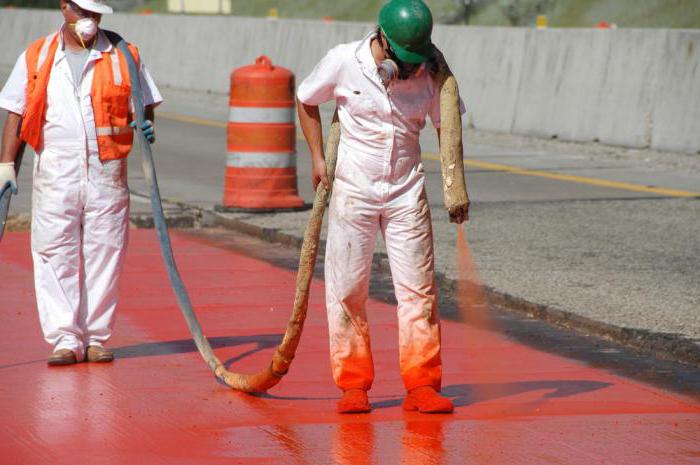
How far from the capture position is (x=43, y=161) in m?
8.09

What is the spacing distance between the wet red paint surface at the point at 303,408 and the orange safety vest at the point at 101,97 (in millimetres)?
1109

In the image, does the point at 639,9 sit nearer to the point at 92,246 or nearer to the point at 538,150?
the point at 538,150

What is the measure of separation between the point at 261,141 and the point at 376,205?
705 centimetres

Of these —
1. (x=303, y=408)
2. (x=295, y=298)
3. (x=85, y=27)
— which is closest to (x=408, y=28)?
(x=295, y=298)

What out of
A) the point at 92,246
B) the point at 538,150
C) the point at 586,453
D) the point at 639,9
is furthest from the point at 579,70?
the point at 639,9

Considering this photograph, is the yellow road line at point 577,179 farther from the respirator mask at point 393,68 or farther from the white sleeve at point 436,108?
the respirator mask at point 393,68

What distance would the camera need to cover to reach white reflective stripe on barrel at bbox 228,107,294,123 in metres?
14.0

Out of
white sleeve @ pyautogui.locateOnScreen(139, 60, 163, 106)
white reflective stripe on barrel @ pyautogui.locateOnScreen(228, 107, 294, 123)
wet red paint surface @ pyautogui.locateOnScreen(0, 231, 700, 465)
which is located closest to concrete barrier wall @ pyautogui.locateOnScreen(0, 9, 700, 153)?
white reflective stripe on barrel @ pyautogui.locateOnScreen(228, 107, 294, 123)

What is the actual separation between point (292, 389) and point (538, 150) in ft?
42.3

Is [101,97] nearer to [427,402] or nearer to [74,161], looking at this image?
[74,161]

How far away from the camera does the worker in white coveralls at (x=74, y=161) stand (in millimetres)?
8031

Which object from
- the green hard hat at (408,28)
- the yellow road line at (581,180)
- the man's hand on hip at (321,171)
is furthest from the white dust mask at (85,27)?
the yellow road line at (581,180)

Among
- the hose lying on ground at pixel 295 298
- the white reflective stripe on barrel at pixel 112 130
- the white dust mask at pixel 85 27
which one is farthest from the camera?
the white reflective stripe on barrel at pixel 112 130

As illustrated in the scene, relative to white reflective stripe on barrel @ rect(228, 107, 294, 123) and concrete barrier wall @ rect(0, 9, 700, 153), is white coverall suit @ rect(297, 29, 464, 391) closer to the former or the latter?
Answer: white reflective stripe on barrel @ rect(228, 107, 294, 123)
